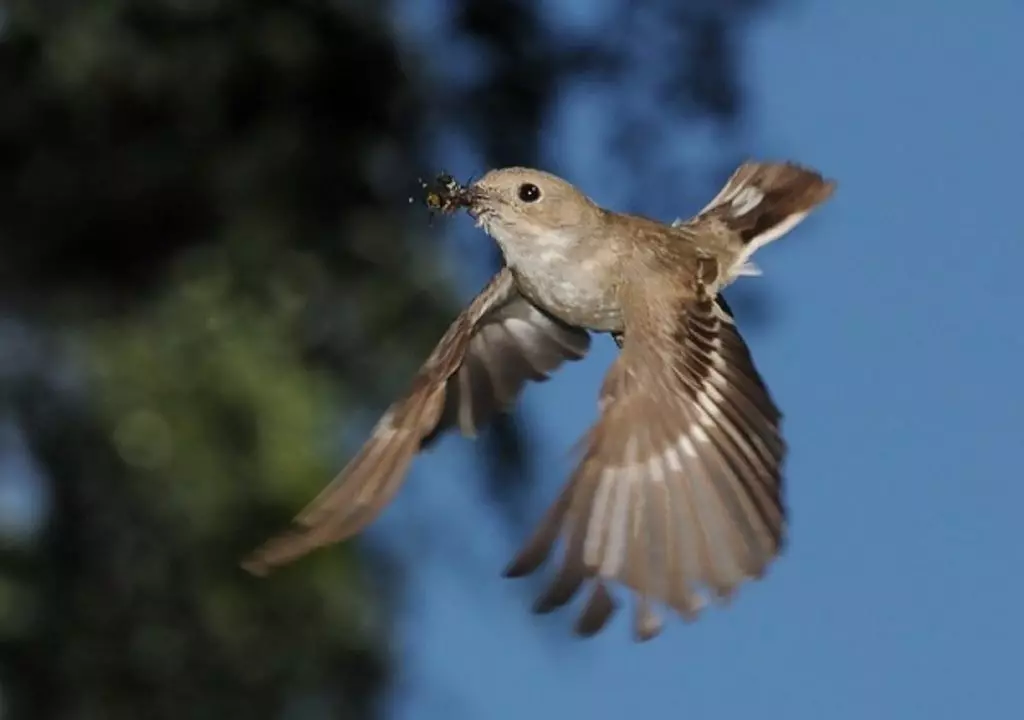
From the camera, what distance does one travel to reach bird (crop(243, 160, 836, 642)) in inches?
70.4

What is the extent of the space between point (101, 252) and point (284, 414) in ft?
2.54

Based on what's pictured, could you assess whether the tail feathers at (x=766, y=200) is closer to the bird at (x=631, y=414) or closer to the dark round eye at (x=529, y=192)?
the bird at (x=631, y=414)

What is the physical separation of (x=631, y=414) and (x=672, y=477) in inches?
2.7

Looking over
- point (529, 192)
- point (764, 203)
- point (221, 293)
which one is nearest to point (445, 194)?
point (529, 192)

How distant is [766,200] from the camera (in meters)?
2.23

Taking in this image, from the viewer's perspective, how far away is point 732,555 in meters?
1.79

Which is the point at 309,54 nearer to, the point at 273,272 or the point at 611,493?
the point at 273,272

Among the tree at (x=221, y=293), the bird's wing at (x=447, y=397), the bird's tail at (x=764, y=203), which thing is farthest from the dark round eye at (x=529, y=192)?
the tree at (x=221, y=293)

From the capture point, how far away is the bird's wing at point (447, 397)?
1.93 meters

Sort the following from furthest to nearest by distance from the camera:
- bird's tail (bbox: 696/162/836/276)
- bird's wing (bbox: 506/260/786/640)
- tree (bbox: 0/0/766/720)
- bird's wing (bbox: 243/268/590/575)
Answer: tree (bbox: 0/0/766/720) < bird's tail (bbox: 696/162/836/276) < bird's wing (bbox: 243/268/590/575) < bird's wing (bbox: 506/260/786/640)

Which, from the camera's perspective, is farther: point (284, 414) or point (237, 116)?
point (237, 116)

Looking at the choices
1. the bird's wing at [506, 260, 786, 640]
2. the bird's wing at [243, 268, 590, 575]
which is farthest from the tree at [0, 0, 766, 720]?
the bird's wing at [506, 260, 786, 640]

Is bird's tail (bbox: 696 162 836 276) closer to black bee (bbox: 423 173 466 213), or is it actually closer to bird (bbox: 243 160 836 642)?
bird (bbox: 243 160 836 642)

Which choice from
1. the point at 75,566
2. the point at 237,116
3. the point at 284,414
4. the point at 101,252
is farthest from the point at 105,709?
the point at 237,116
